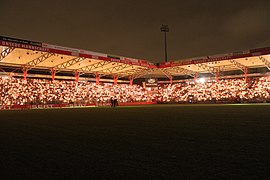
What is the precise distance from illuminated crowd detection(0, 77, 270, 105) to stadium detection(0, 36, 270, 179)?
0.49 ft

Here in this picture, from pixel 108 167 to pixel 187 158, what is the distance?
1.09m

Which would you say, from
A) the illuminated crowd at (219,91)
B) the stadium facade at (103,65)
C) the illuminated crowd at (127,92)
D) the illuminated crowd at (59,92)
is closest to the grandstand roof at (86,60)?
the stadium facade at (103,65)

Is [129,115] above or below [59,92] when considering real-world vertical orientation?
below

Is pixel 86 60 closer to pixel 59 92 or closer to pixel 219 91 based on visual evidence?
pixel 59 92

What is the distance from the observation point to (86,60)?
31.0m

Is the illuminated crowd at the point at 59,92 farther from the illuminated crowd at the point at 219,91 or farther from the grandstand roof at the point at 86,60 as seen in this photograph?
the illuminated crowd at the point at 219,91

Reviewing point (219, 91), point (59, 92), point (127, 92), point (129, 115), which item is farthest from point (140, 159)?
point (127, 92)

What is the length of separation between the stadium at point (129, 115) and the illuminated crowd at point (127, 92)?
150mm

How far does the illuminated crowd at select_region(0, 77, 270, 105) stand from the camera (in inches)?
1172

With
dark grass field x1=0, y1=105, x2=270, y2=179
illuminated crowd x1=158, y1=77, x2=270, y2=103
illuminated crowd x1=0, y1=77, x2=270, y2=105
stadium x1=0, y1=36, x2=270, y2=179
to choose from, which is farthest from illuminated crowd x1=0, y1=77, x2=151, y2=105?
dark grass field x1=0, y1=105, x2=270, y2=179

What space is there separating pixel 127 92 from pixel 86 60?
1445 centimetres

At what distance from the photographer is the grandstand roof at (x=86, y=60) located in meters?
23.5

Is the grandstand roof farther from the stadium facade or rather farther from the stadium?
the stadium

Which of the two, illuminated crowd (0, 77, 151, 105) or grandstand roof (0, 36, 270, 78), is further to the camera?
illuminated crowd (0, 77, 151, 105)
